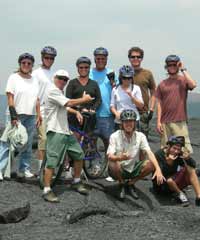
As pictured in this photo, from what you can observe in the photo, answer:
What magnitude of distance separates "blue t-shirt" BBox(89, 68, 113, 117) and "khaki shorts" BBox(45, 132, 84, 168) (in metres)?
0.95

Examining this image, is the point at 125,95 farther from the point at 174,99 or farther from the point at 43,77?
the point at 43,77

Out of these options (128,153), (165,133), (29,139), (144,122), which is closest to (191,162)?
(165,133)

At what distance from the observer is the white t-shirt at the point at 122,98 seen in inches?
307

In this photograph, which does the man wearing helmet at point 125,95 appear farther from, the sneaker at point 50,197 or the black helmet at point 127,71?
the sneaker at point 50,197

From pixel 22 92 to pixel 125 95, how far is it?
1741 mm

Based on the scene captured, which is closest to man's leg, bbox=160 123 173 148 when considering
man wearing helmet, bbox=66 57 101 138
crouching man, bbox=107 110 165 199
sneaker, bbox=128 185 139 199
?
crouching man, bbox=107 110 165 199

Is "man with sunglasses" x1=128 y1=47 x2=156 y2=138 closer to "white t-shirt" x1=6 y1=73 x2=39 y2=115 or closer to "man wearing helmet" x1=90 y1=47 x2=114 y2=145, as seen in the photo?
"man wearing helmet" x1=90 y1=47 x2=114 y2=145

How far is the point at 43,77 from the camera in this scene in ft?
25.7

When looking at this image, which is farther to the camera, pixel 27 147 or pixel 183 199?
pixel 27 147

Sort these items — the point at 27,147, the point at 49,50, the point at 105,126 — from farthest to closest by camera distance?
1. the point at 105,126
2. the point at 27,147
3. the point at 49,50

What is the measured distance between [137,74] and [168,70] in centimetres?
67

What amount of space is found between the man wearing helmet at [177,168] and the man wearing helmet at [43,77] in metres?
2.00

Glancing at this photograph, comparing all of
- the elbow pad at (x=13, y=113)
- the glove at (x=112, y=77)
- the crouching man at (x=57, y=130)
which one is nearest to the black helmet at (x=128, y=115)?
the crouching man at (x=57, y=130)

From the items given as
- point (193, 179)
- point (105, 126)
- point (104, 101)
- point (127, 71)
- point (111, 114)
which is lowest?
point (193, 179)
